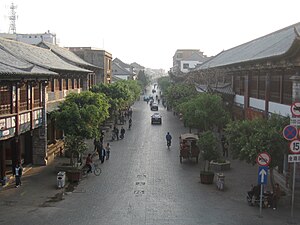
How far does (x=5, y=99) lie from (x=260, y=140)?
12.4 metres

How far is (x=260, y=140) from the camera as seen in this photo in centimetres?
1770

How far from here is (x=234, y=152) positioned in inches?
770

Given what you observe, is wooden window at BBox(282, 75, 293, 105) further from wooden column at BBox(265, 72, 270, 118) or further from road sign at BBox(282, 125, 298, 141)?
road sign at BBox(282, 125, 298, 141)

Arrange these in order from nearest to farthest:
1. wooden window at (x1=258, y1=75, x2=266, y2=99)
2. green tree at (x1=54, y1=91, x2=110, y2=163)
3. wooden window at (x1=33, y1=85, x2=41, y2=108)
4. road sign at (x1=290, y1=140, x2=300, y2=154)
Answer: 1. road sign at (x1=290, y1=140, x2=300, y2=154)
2. green tree at (x1=54, y1=91, x2=110, y2=163)
3. wooden window at (x1=33, y1=85, x2=41, y2=108)
4. wooden window at (x1=258, y1=75, x2=266, y2=99)

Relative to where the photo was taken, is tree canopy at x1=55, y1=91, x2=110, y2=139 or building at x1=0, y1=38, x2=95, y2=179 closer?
building at x1=0, y1=38, x2=95, y2=179

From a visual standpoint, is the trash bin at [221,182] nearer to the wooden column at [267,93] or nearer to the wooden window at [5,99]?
the wooden column at [267,93]

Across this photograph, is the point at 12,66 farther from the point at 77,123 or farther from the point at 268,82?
the point at 268,82

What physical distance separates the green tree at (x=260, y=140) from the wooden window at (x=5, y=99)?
11.1 metres

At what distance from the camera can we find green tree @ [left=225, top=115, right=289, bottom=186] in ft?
57.7

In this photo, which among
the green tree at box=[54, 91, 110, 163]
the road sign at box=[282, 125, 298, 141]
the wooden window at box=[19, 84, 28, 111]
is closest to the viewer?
the road sign at box=[282, 125, 298, 141]

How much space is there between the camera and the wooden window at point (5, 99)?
20719mm

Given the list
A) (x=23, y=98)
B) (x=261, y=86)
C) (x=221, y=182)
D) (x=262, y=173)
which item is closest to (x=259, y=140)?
(x=262, y=173)

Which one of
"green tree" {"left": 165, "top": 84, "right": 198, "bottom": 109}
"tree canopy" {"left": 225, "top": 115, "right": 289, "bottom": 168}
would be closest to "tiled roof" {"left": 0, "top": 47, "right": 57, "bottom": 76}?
"tree canopy" {"left": 225, "top": 115, "right": 289, "bottom": 168}

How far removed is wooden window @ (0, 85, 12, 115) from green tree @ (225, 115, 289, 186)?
11.1m
